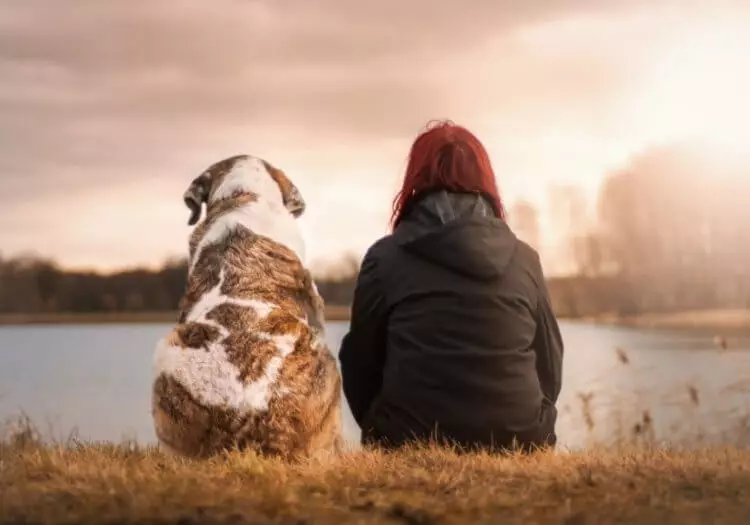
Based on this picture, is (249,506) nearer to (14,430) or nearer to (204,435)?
(204,435)

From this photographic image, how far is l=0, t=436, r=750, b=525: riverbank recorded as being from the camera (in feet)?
16.2

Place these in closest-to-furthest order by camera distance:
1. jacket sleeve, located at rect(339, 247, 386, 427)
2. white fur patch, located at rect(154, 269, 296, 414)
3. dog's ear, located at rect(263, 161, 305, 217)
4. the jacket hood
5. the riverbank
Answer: the riverbank → white fur patch, located at rect(154, 269, 296, 414) → the jacket hood → jacket sleeve, located at rect(339, 247, 386, 427) → dog's ear, located at rect(263, 161, 305, 217)

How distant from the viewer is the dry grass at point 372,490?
4.95 metres

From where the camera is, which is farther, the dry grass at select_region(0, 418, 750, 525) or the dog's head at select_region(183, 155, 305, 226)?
the dog's head at select_region(183, 155, 305, 226)

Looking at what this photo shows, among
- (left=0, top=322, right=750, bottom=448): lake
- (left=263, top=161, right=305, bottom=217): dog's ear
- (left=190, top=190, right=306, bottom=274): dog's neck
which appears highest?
(left=263, top=161, right=305, bottom=217): dog's ear

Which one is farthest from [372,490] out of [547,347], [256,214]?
[256,214]

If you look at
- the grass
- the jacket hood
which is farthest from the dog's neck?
the grass

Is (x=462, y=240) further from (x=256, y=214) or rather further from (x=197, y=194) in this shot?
(x=197, y=194)

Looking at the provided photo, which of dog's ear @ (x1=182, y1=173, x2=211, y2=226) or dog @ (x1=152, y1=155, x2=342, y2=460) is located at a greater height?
dog's ear @ (x1=182, y1=173, x2=211, y2=226)

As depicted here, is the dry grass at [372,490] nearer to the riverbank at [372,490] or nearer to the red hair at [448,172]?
the riverbank at [372,490]

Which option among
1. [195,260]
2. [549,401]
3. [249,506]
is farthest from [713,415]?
[249,506]

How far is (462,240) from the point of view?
20.4 ft

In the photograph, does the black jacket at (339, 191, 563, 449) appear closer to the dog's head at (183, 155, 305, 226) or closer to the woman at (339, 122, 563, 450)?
the woman at (339, 122, 563, 450)

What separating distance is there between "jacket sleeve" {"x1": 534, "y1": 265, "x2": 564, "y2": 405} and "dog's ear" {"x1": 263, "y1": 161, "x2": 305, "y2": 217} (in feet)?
6.04
